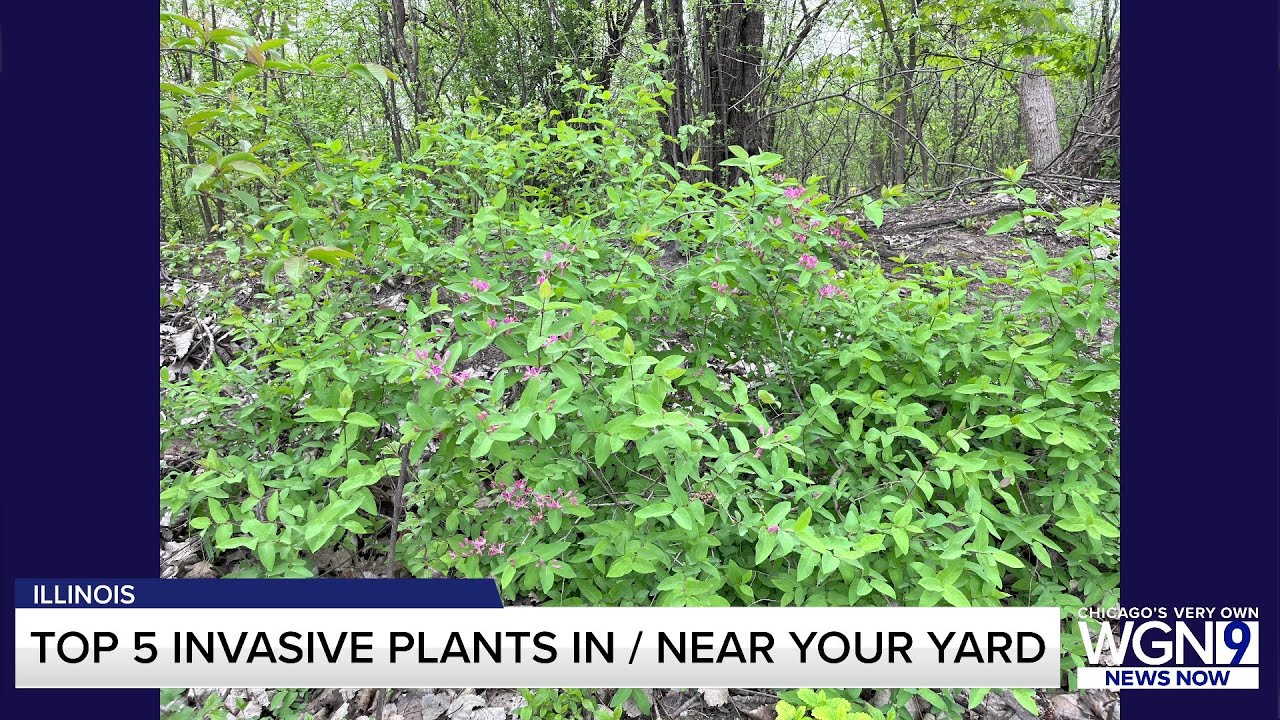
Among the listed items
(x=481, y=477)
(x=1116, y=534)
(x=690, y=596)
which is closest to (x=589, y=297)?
(x=481, y=477)

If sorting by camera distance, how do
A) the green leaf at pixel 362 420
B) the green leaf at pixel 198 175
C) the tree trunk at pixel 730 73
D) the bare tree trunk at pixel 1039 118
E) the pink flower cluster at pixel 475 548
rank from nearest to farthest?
1. the green leaf at pixel 198 175
2. the green leaf at pixel 362 420
3. the pink flower cluster at pixel 475 548
4. the tree trunk at pixel 730 73
5. the bare tree trunk at pixel 1039 118

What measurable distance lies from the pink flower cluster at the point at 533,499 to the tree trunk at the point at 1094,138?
184 inches

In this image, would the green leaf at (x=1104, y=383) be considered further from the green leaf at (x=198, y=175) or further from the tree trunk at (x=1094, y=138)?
the tree trunk at (x=1094, y=138)

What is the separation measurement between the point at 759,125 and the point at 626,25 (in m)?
1.32

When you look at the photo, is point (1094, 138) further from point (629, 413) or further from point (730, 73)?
point (629, 413)

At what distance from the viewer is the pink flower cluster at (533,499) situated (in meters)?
1.78

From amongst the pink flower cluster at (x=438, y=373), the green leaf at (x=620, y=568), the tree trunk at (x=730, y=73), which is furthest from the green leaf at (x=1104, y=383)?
the tree trunk at (x=730, y=73)

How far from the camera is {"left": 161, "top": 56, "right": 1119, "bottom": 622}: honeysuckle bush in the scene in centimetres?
168

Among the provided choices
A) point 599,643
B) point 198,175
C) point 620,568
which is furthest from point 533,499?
point 198,175

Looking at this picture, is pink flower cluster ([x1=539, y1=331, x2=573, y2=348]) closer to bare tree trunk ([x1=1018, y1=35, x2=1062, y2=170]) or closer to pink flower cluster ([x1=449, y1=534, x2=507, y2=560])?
pink flower cluster ([x1=449, y1=534, x2=507, y2=560])

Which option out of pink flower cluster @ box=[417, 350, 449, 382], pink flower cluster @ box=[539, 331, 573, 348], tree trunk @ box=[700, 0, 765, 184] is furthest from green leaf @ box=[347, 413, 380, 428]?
tree trunk @ box=[700, 0, 765, 184]
